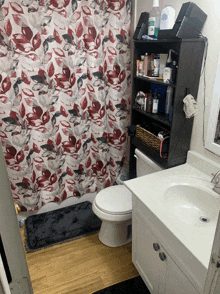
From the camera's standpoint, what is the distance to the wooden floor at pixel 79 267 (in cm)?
174

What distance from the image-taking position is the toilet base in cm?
198

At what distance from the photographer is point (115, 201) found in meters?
1.96

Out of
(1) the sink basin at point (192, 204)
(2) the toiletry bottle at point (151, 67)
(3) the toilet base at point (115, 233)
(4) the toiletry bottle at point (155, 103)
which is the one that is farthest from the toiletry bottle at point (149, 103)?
(3) the toilet base at point (115, 233)

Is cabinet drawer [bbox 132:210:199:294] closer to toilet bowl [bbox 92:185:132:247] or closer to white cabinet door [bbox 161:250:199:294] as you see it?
white cabinet door [bbox 161:250:199:294]

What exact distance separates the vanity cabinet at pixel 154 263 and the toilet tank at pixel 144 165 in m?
0.46

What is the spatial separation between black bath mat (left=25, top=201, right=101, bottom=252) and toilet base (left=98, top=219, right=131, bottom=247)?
0.19 meters

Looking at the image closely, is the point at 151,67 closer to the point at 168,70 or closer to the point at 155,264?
the point at 168,70

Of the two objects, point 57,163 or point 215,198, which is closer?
point 215,198

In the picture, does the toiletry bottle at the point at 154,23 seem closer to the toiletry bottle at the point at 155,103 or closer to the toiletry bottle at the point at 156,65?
the toiletry bottle at the point at 156,65

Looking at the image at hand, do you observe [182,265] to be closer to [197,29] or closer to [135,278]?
[135,278]

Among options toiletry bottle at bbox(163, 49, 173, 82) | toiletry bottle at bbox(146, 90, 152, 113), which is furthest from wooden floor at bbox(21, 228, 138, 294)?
toiletry bottle at bbox(163, 49, 173, 82)

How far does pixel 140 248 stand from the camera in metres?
1.57

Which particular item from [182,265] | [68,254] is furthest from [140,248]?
[68,254]

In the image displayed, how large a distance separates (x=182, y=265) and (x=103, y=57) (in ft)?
5.58
